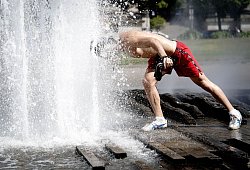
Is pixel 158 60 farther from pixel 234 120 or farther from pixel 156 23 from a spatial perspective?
pixel 156 23

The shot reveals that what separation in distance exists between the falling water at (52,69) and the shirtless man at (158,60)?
2.78ft

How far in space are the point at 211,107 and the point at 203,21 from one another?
180 ft

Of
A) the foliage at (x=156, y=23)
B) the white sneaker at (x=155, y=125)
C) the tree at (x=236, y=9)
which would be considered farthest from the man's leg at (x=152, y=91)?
the tree at (x=236, y=9)

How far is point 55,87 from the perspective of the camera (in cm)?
816

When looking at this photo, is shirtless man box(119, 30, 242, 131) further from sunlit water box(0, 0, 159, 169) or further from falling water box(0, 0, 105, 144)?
falling water box(0, 0, 105, 144)

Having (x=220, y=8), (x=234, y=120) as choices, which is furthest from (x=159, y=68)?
(x=220, y=8)

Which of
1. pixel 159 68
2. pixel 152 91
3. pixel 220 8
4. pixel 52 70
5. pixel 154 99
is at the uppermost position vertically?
pixel 220 8

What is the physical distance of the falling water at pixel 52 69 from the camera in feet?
25.3

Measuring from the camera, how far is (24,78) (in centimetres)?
847

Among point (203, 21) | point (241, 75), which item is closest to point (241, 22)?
point (203, 21)

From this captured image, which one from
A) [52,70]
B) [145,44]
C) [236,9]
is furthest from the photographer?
[236,9]

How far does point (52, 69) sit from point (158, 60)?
1.64 m

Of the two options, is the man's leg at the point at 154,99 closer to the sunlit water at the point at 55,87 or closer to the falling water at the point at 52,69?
the sunlit water at the point at 55,87

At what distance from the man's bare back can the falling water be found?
1118 mm
